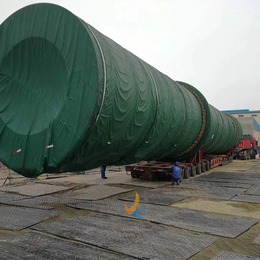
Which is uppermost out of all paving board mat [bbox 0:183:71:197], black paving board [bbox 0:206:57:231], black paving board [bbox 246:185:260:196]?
paving board mat [bbox 0:183:71:197]

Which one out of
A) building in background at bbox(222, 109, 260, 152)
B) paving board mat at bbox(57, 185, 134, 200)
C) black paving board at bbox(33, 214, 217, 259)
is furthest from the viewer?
building in background at bbox(222, 109, 260, 152)

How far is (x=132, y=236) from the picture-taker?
188 inches

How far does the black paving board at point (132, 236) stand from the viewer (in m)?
4.08

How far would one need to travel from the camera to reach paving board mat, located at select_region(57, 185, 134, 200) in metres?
8.56

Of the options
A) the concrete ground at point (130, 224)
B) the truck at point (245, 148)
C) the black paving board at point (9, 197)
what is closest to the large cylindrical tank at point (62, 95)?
the concrete ground at point (130, 224)

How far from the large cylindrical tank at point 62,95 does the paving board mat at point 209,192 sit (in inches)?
137

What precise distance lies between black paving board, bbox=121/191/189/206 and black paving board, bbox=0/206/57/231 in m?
2.64

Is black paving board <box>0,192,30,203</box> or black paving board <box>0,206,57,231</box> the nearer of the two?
black paving board <box>0,206,57,231</box>

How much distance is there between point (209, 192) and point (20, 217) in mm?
6016

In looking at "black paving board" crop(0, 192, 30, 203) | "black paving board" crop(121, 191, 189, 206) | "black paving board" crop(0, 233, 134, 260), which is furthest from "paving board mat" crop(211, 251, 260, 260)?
"black paving board" crop(0, 192, 30, 203)

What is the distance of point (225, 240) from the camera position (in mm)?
4590

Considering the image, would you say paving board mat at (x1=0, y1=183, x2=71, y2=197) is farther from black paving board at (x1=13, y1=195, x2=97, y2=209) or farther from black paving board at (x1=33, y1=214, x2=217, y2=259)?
black paving board at (x1=33, y1=214, x2=217, y2=259)

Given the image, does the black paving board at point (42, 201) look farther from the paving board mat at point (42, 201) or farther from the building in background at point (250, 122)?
the building in background at point (250, 122)

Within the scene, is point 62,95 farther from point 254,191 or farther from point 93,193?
point 254,191
